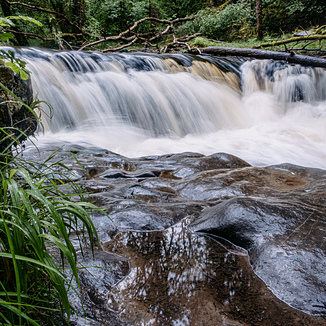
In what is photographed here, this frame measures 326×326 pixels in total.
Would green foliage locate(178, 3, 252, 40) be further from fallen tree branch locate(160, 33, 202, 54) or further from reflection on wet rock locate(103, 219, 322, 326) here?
reflection on wet rock locate(103, 219, 322, 326)

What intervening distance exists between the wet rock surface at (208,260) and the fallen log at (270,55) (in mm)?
8568

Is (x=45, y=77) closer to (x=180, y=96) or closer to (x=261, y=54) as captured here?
(x=180, y=96)

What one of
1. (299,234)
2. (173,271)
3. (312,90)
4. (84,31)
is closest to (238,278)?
(173,271)

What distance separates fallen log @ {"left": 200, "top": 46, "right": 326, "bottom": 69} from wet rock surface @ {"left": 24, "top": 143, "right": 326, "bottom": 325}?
337 inches

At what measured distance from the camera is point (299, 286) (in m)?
1.48

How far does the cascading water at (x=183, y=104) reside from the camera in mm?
6211

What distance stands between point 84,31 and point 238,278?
53.6 ft

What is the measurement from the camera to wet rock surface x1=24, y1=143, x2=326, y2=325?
4.54 feet

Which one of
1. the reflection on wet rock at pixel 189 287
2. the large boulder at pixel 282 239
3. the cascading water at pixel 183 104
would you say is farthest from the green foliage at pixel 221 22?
the reflection on wet rock at pixel 189 287

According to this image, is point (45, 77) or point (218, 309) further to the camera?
point (45, 77)

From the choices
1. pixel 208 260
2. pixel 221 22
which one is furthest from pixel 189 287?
pixel 221 22

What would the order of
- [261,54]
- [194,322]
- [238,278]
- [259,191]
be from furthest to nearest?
[261,54] < [259,191] < [238,278] < [194,322]

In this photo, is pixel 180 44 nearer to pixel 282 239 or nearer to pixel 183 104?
pixel 183 104

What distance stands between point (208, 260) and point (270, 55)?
1039 cm
